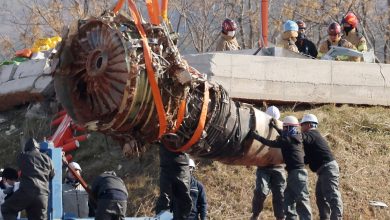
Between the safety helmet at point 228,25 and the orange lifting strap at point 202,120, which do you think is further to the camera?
the safety helmet at point 228,25

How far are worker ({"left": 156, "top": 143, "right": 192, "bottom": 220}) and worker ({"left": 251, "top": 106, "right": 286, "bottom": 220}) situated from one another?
171 cm

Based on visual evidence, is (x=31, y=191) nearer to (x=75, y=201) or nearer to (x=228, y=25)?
(x=75, y=201)

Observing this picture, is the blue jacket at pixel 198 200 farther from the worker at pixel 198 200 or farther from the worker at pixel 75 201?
the worker at pixel 75 201

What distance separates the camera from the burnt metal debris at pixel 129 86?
28.6 feet

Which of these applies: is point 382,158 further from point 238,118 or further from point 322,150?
point 238,118

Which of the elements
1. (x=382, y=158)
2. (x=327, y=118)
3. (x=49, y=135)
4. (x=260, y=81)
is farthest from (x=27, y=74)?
(x=382, y=158)

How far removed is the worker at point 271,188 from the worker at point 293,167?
0.46 meters

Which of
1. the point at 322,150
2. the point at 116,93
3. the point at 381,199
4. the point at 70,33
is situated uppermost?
the point at 70,33

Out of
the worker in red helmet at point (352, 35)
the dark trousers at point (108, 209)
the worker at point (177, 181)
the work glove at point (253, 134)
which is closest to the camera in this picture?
the dark trousers at point (108, 209)

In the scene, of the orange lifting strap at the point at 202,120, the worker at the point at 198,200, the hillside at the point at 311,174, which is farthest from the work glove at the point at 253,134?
the hillside at the point at 311,174

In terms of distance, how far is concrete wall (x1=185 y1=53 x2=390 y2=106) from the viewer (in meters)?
15.8

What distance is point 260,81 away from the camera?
1603 centimetres

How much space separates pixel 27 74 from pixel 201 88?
9504 millimetres

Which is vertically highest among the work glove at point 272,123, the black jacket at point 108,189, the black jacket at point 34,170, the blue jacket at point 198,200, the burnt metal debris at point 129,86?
the burnt metal debris at point 129,86
